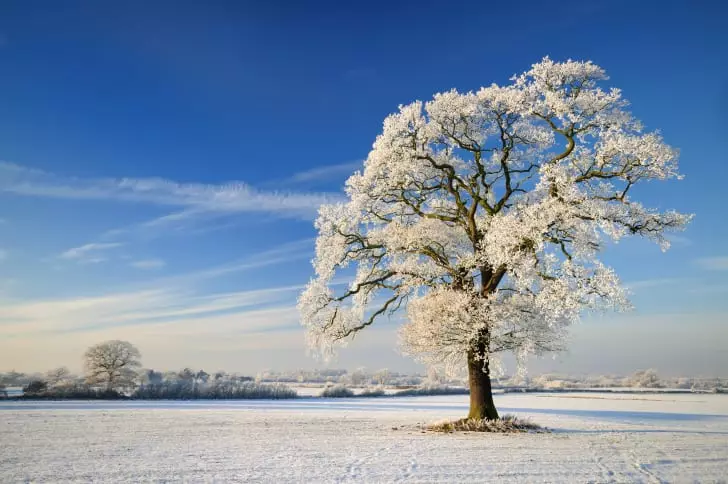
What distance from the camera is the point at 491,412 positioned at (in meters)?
23.4

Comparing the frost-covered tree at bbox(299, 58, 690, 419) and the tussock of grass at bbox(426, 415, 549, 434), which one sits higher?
the frost-covered tree at bbox(299, 58, 690, 419)

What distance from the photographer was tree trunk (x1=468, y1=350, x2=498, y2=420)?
917 inches

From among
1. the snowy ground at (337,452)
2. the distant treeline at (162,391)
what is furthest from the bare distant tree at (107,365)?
the snowy ground at (337,452)

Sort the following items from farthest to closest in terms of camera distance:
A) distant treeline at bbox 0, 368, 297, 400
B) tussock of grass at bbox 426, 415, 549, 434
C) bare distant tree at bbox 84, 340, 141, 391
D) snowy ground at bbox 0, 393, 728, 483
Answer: bare distant tree at bbox 84, 340, 141, 391 → distant treeline at bbox 0, 368, 297, 400 → tussock of grass at bbox 426, 415, 549, 434 → snowy ground at bbox 0, 393, 728, 483

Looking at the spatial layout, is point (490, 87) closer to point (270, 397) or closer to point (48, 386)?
point (270, 397)

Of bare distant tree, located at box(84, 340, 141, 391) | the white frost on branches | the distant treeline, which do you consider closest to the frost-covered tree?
the white frost on branches

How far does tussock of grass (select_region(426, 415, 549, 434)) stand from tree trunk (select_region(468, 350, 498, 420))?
0.46m

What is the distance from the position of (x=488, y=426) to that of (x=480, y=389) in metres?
1.73

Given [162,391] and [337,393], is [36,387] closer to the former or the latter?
[162,391]

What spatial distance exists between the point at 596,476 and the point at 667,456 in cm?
514

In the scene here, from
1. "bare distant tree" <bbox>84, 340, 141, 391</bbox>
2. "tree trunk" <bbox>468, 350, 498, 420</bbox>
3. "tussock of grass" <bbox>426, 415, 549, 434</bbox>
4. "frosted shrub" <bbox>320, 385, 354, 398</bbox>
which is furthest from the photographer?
"bare distant tree" <bbox>84, 340, 141, 391</bbox>

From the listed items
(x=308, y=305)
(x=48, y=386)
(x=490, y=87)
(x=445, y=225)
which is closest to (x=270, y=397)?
(x=48, y=386)

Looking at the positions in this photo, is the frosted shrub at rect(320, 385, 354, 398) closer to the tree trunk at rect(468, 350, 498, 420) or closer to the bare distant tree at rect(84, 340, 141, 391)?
the bare distant tree at rect(84, 340, 141, 391)

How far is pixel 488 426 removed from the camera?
73.4 ft
